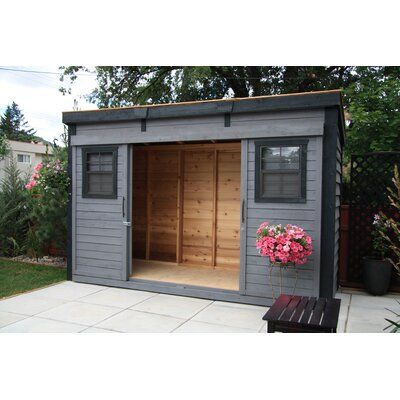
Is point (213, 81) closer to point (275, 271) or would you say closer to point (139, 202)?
point (139, 202)

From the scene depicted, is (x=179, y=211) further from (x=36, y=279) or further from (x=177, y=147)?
(x=36, y=279)

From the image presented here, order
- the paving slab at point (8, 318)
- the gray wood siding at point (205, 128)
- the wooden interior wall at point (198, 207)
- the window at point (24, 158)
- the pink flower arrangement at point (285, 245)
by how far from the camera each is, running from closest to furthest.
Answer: the paving slab at point (8, 318), the pink flower arrangement at point (285, 245), the gray wood siding at point (205, 128), the wooden interior wall at point (198, 207), the window at point (24, 158)

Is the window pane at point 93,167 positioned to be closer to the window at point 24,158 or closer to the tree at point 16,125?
the window at point 24,158

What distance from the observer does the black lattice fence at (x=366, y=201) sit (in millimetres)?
5695

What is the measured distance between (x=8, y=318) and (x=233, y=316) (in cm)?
238

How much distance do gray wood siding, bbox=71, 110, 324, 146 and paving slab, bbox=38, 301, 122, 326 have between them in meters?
2.20

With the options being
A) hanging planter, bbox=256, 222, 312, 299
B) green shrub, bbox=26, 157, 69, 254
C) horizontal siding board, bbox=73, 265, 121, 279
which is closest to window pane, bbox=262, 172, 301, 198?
hanging planter, bbox=256, 222, 312, 299

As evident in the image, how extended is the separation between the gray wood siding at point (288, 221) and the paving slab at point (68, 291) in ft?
6.99

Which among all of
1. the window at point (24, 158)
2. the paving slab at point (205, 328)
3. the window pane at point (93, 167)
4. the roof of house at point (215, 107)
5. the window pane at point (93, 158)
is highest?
the window at point (24, 158)

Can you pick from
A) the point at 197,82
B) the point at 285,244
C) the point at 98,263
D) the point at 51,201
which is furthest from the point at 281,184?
the point at 197,82

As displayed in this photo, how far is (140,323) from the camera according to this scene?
413cm

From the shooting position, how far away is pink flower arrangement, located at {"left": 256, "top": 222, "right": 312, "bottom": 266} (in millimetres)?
4199

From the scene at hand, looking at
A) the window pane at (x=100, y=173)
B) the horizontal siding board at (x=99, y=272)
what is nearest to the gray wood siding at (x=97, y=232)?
the horizontal siding board at (x=99, y=272)
